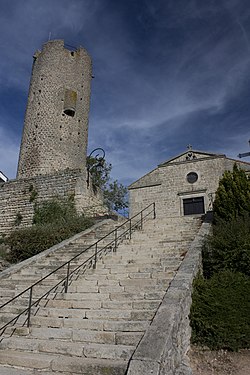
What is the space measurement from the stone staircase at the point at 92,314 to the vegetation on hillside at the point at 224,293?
71cm

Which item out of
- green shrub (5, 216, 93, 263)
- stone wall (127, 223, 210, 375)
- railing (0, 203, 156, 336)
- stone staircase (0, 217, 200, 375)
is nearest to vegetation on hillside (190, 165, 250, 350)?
stone wall (127, 223, 210, 375)

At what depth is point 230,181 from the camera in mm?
10578

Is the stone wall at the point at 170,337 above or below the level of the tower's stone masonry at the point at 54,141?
below

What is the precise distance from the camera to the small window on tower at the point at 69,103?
1841cm

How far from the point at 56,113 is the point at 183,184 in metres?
9.55

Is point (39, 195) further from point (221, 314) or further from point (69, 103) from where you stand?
point (221, 314)

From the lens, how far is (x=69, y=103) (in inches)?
728

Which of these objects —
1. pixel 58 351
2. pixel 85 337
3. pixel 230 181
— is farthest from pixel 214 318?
pixel 230 181

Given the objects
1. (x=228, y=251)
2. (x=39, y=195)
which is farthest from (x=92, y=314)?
(x=39, y=195)

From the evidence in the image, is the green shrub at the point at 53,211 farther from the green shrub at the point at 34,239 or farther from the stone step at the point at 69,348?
the stone step at the point at 69,348

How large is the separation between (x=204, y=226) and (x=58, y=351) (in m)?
6.39

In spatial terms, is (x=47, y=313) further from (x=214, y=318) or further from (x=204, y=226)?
(x=204, y=226)

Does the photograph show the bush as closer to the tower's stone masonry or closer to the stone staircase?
the stone staircase

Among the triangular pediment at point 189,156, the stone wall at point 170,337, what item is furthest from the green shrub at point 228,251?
the triangular pediment at point 189,156
